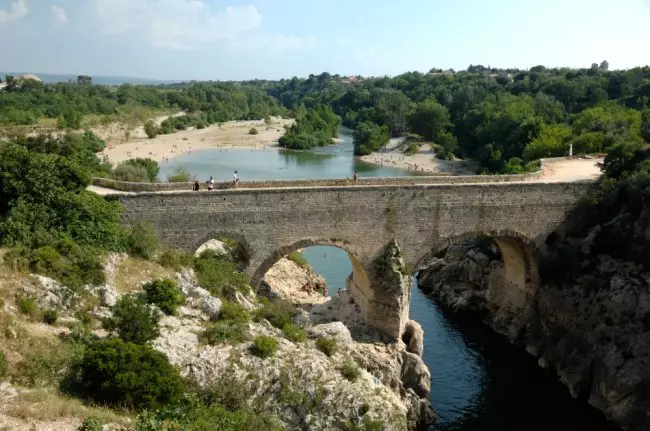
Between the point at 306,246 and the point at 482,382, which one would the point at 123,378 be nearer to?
the point at 306,246

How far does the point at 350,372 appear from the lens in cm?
1644

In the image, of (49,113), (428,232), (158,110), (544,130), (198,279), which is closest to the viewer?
(198,279)

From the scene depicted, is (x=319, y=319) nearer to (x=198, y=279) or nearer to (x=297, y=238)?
(x=297, y=238)

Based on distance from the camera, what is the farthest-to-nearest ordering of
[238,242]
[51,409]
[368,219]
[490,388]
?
[490,388] → [368,219] → [238,242] → [51,409]

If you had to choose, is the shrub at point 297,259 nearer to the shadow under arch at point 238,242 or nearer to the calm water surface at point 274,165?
the shadow under arch at point 238,242

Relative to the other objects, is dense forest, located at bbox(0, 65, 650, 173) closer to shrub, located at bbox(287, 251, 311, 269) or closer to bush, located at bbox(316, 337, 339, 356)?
shrub, located at bbox(287, 251, 311, 269)

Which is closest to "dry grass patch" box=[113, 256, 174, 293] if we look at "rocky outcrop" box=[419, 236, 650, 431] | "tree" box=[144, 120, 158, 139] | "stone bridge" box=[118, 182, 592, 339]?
"stone bridge" box=[118, 182, 592, 339]

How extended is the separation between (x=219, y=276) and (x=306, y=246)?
3.76m

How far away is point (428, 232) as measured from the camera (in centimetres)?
2339

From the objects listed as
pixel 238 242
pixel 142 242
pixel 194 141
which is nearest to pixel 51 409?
pixel 142 242

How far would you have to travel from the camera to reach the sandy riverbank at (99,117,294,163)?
2805 inches

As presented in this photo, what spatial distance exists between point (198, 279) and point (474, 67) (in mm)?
174677

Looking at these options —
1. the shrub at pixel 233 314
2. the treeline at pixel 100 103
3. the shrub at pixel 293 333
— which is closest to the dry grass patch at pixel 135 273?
the shrub at pixel 233 314

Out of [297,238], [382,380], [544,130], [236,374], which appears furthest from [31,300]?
[544,130]
